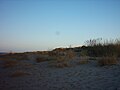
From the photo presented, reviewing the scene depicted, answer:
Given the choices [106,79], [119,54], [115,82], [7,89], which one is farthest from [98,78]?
[119,54]

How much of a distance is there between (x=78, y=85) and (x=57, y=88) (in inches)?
29.6

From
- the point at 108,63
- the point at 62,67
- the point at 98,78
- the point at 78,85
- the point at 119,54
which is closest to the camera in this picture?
the point at 78,85

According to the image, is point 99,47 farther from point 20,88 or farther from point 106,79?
point 20,88

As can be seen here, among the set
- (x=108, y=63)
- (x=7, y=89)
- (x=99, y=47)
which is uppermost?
(x=99, y=47)

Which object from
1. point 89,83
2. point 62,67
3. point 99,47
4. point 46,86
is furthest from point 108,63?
point 99,47

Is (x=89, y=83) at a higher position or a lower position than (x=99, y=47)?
lower

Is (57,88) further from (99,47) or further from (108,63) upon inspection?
(99,47)

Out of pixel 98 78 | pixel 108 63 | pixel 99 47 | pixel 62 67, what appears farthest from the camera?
pixel 99 47

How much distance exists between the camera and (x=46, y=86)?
6.95 m

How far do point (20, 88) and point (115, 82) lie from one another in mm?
3398

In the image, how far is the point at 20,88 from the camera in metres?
6.98

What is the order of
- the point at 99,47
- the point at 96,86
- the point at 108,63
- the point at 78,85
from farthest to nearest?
the point at 99,47, the point at 108,63, the point at 78,85, the point at 96,86

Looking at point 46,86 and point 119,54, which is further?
point 119,54

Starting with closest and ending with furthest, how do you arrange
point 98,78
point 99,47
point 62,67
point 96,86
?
1. point 96,86
2. point 98,78
3. point 62,67
4. point 99,47
